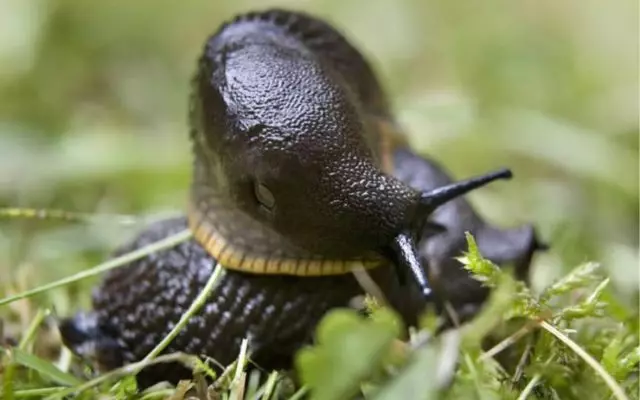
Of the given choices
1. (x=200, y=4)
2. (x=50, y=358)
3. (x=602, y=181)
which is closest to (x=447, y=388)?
(x=50, y=358)

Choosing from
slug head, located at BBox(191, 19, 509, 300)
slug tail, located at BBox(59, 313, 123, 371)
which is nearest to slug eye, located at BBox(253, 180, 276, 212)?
slug head, located at BBox(191, 19, 509, 300)

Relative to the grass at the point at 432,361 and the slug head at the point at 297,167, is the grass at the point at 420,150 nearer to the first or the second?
the grass at the point at 432,361

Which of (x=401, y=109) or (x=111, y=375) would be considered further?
(x=401, y=109)

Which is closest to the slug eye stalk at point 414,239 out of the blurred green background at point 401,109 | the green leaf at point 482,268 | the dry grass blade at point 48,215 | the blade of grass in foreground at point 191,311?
the green leaf at point 482,268

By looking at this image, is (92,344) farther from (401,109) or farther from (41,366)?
(401,109)

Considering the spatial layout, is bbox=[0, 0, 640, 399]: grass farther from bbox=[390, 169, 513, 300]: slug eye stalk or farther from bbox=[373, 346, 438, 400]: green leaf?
bbox=[390, 169, 513, 300]: slug eye stalk

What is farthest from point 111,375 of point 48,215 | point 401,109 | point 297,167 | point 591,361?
point 401,109

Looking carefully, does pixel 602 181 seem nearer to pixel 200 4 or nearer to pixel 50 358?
pixel 50 358
